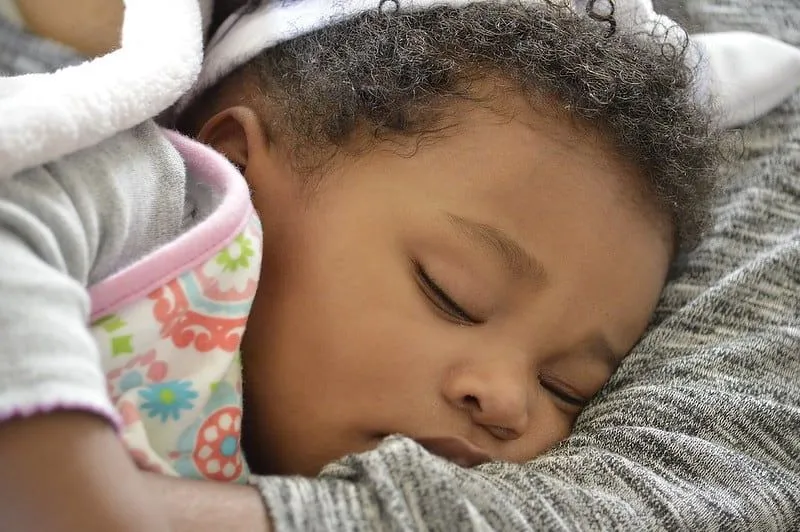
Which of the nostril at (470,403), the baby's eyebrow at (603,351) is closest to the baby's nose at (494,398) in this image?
the nostril at (470,403)

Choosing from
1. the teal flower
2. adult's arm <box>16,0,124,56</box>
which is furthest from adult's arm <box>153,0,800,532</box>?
adult's arm <box>16,0,124,56</box>

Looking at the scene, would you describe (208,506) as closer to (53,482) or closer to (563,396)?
(53,482)

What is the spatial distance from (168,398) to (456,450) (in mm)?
244

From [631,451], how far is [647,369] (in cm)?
14

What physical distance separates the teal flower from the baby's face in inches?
4.4

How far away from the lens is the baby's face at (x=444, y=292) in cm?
75

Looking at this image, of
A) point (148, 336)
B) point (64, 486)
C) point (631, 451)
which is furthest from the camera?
point (631, 451)

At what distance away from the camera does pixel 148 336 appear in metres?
0.64

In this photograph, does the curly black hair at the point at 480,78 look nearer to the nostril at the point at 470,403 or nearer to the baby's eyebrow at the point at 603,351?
the baby's eyebrow at the point at 603,351

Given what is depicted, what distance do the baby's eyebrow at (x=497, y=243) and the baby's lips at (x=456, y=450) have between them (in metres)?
0.17

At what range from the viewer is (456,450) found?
0.73m

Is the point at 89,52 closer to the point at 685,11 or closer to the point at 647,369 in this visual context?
the point at 647,369

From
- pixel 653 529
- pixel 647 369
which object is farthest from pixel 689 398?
pixel 653 529

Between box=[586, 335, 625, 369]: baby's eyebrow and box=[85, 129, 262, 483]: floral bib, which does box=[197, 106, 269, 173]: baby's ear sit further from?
box=[586, 335, 625, 369]: baby's eyebrow
